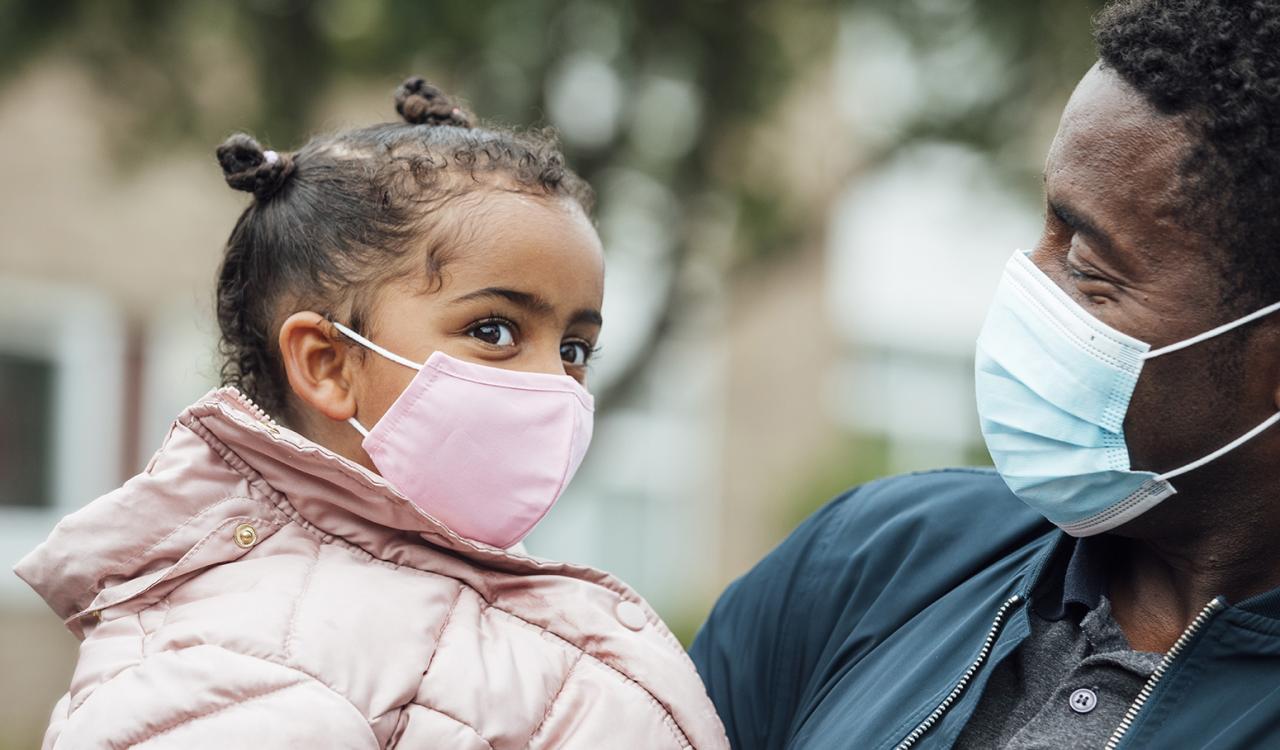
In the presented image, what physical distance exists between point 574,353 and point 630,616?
0.52 m

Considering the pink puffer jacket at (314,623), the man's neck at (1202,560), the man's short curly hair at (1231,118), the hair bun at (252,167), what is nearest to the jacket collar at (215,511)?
the pink puffer jacket at (314,623)

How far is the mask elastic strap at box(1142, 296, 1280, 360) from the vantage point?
7.40 ft

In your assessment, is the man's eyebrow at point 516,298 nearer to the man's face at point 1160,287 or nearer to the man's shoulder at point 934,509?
the man's shoulder at point 934,509

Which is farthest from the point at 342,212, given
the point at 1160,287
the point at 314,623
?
the point at 1160,287

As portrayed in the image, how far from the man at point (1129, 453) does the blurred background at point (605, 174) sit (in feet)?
5.99

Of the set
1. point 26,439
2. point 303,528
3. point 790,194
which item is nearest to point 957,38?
point 790,194

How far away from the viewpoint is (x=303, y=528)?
2.47 m

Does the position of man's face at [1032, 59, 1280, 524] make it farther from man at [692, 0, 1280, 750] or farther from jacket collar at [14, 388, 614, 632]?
jacket collar at [14, 388, 614, 632]

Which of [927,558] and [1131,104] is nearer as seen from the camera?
[1131,104]

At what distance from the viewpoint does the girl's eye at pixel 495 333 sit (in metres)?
2.65

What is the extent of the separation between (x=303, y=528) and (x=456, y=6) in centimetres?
420

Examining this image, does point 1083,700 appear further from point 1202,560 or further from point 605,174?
point 605,174

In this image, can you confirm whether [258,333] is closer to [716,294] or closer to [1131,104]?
[1131,104]

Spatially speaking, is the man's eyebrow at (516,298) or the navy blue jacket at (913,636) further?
the man's eyebrow at (516,298)
